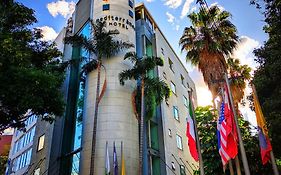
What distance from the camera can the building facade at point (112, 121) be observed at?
76.2 feet

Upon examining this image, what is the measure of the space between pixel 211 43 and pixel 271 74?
18.6 ft

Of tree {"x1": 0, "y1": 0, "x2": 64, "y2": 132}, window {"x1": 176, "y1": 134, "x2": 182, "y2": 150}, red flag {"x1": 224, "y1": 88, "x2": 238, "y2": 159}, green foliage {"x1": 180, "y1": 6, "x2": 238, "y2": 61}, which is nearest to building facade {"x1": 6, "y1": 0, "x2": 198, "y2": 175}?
window {"x1": 176, "y1": 134, "x2": 182, "y2": 150}

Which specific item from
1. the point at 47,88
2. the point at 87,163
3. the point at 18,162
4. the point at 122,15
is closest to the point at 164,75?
the point at 122,15

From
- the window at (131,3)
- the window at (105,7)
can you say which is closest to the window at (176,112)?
the window at (131,3)

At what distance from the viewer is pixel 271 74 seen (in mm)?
17484

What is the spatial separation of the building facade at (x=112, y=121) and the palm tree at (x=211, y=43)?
23.5ft

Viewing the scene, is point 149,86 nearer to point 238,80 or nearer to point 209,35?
point 209,35

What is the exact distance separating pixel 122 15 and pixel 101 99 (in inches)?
428

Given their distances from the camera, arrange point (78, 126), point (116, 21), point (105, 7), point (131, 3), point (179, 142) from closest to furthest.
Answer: point (78, 126)
point (116, 21)
point (105, 7)
point (179, 142)
point (131, 3)

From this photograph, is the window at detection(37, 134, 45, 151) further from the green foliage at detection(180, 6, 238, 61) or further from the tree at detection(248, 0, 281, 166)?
the tree at detection(248, 0, 281, 166)

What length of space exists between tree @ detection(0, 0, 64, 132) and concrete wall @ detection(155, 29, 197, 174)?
1207 cm

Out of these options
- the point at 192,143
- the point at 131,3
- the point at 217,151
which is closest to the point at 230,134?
the point at 192,143

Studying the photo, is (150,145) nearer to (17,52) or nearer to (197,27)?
(197,27)

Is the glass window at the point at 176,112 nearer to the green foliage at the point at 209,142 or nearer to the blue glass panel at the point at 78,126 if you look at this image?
the green foliage at the point at 209,142
